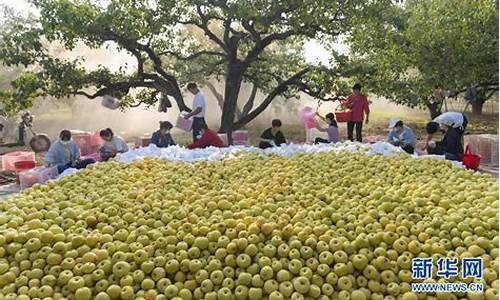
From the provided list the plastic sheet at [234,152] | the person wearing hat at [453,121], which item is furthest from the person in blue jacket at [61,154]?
the person wearing hat at [453,121]

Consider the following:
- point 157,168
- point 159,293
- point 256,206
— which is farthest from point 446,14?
point 159,293

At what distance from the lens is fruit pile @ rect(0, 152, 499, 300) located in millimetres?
2549

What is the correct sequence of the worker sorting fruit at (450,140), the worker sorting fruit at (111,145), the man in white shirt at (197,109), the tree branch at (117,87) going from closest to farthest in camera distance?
the worker sorting fruit at (450,140) → the worker sorting fruit at (111,145) → the man in white shirt at (197,109) → the tree branch at (117,87)

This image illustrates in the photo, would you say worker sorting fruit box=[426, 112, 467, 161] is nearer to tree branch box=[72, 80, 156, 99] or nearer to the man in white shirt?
the man in white shirt

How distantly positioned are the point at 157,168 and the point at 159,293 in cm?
234

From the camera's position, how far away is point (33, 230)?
2.95m

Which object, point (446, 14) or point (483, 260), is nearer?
point (483, 260)

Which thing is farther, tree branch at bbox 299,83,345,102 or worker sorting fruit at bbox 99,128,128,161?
tree branch at bbox 299,83,345,102

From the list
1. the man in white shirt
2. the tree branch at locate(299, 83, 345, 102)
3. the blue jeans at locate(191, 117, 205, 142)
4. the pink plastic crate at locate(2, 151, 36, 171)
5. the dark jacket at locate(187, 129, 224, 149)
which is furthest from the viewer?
the tree branch at locate(299, 83, 345, 102)

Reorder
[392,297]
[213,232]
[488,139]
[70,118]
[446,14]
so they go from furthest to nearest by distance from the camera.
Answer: [70,118]
[446,14]
[488,139]
[213,232]
[392,297]

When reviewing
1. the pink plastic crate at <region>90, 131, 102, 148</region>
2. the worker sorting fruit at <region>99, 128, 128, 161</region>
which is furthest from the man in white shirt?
the pink plastic crate at <region>90, 131, 102, 148</region>

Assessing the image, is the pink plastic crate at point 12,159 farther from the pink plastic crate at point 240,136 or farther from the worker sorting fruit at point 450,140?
the worker sorting fruit at point 450,140

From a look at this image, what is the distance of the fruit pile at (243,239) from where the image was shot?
2549mm

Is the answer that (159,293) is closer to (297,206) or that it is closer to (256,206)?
(256,206)
